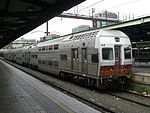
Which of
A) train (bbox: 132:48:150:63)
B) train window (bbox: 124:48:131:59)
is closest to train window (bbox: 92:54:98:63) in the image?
train window (bbox: 124:48:131:59)

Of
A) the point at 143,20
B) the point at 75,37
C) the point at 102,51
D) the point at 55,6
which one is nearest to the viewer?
the point at 55,6

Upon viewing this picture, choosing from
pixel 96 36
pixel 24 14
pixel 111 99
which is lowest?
pixel 111 99

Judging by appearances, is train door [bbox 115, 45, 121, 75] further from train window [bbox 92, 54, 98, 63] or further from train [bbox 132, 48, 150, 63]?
train [bbox 132, 48, 150, 63]

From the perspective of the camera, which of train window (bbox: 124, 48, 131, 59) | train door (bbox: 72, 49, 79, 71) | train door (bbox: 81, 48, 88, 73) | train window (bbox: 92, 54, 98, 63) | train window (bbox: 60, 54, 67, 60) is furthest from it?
train window (bbox: 60, 54, 67, 60)

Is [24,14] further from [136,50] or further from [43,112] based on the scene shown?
[136,50]

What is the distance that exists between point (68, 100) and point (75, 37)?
6.95 m

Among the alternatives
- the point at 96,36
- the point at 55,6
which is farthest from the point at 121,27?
the point at 55,6

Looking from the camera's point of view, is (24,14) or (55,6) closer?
(55,6)

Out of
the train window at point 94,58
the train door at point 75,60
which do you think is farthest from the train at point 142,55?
the train window at point 94,58

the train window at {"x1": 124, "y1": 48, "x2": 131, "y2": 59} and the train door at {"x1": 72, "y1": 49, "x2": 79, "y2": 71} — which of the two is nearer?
the train window at {"x1": 124, "y1": 48, "x2": 131, "y2": 59}

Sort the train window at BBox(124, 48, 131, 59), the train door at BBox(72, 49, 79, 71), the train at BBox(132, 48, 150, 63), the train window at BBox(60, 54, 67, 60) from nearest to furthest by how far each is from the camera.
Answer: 1. the train window at BBox(124, 48, 131, 59)
2. the train door at BBox(72, 49, 79, 71)
3. the train window at BBox(60, 54, 67, 60)
4. the train at BBox(132, 48, 150, 63)

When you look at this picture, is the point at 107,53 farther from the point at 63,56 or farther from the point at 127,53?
the point at 63,56

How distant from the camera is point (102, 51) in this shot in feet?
45.1

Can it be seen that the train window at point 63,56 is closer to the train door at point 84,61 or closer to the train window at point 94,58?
the train door at point 84,61
